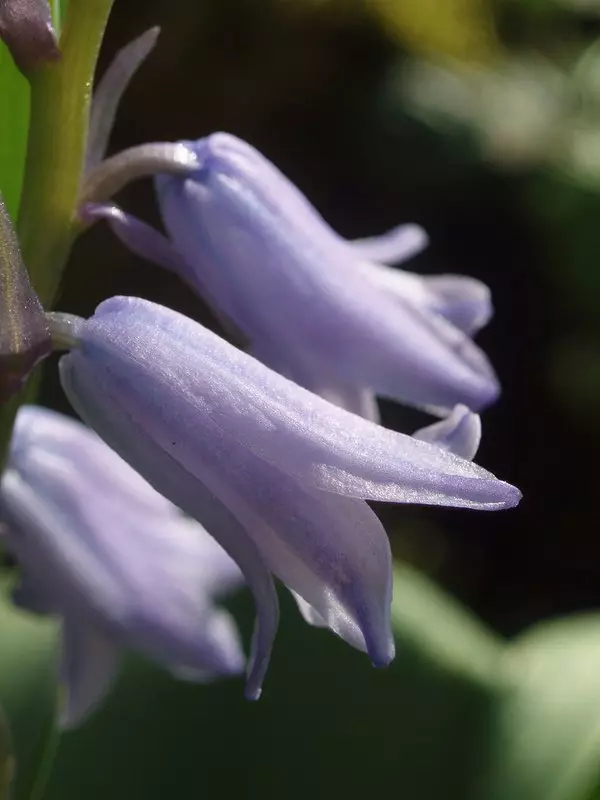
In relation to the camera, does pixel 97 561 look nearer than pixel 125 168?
No

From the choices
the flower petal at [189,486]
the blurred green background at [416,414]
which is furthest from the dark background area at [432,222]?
the flower petal at [189,486]

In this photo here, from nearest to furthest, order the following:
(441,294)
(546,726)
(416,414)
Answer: (441,294) < (546,726) < (416,414)

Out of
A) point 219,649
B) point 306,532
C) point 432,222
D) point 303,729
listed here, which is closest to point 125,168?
point 306,532

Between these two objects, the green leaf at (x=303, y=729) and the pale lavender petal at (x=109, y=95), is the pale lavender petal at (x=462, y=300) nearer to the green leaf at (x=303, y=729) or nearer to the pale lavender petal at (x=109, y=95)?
the pale lavender petal at (x=109, y=95)

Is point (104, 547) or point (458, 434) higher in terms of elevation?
point (458, 434)

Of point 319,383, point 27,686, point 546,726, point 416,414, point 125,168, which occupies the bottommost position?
point 416,414

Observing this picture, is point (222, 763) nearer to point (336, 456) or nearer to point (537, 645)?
point (537, 645)

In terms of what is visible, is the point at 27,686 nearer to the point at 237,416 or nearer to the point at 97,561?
the point at 97,561
